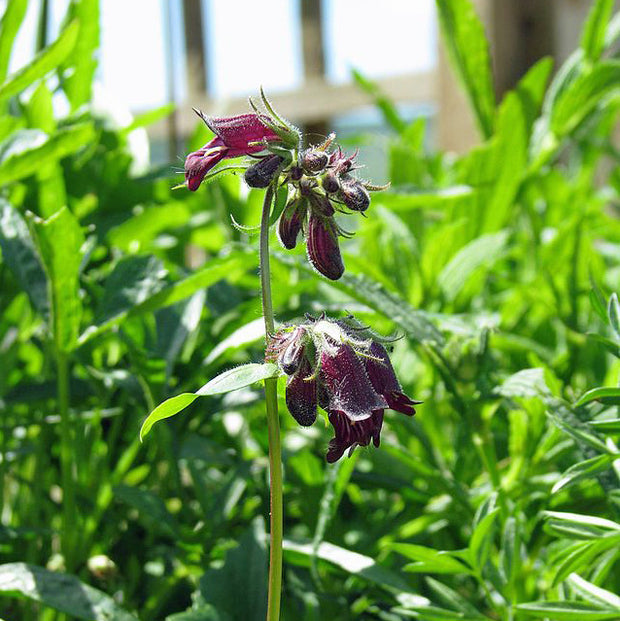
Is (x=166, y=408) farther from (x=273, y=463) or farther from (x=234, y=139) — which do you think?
(x=234, y=139)

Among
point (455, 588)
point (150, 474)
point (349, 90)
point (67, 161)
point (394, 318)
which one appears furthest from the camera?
point (349, 90)

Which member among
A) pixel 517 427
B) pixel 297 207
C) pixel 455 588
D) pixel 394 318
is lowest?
pixel 455 588

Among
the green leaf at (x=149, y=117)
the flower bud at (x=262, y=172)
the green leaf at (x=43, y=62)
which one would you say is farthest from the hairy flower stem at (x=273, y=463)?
the green leaf at (x=149, y=117)

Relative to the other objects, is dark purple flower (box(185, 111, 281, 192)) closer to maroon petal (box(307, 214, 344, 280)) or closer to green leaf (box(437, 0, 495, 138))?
maroon petal (box(307, 214, 344, 280))

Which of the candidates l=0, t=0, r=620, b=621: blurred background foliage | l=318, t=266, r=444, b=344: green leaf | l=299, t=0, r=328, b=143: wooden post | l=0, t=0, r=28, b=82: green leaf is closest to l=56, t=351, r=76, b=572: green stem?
l=0, t=0, r=620, b=621: blurred background foliage

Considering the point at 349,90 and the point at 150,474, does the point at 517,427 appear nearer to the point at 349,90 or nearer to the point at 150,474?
the point at 150,474

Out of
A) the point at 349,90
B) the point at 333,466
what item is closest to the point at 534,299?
the point at 333,466

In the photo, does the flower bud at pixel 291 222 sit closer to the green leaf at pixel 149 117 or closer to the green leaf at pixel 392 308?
the green leaf at pixel 392 308

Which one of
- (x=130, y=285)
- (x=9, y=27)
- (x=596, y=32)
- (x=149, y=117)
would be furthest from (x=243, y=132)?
(x=596, y=32)
